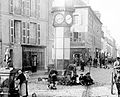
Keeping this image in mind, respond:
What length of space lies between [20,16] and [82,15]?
57.8ft

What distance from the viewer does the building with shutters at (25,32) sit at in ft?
75.2

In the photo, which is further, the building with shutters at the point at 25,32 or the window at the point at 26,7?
the window at the point at 26,7

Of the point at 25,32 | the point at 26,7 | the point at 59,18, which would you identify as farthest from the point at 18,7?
the point at 59,18

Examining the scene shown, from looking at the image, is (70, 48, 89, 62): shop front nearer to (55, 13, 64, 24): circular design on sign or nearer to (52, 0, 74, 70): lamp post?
(52, 0, 74, 70): lamp post

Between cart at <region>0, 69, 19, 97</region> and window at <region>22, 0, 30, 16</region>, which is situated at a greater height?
window at <region>22, 0, 30, 16</region>

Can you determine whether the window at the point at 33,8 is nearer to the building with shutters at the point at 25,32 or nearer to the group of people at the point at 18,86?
the building with shutters at the point at 25,32

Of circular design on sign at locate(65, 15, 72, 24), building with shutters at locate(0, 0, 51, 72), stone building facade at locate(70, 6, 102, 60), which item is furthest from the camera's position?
stone building facade at locate(70, 6, 102, 60)

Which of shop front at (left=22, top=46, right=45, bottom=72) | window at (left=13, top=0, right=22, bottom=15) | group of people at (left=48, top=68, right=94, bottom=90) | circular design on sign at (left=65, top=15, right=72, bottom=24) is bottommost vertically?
group of people at (left=48, top=68, right=94, bottom=90)

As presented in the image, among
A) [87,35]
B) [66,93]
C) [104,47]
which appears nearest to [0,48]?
[66,93]

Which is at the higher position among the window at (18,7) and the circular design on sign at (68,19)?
the window at (18,7)

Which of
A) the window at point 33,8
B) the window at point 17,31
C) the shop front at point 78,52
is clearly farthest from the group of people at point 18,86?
the shop front at point 78,52

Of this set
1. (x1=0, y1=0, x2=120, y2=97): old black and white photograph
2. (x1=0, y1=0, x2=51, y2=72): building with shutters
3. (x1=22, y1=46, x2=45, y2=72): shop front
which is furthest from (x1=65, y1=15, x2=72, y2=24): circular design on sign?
(x1=22, y1=46, x2=45, y2=72): shop front

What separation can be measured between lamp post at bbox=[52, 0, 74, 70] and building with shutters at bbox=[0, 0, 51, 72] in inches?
324

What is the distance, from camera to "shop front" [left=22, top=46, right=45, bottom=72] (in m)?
25.1
